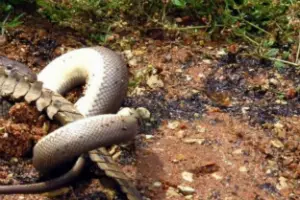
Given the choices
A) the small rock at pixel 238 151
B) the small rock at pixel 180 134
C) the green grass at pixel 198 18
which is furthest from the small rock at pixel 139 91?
the small rock at pixel 238 151

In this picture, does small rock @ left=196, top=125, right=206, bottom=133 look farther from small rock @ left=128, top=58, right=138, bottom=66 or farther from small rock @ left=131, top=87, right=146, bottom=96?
small rock @ left=128, top=58, right=138, bottom=66

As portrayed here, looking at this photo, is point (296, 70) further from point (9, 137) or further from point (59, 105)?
point (9, 137)

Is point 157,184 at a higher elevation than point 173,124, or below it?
below

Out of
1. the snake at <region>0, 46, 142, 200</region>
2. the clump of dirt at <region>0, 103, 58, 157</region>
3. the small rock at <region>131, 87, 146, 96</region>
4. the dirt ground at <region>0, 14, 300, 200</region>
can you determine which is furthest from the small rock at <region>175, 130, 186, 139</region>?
the clump of dirt at <region>0, 103, 58, 157</region>

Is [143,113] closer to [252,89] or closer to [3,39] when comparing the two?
[252,89]

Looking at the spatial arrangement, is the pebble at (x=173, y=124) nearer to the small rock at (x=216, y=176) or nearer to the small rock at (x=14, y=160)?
the small rock at (x=216, y=176)

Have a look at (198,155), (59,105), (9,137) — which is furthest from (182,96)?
(9,137)

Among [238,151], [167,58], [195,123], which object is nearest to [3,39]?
[167,58]
